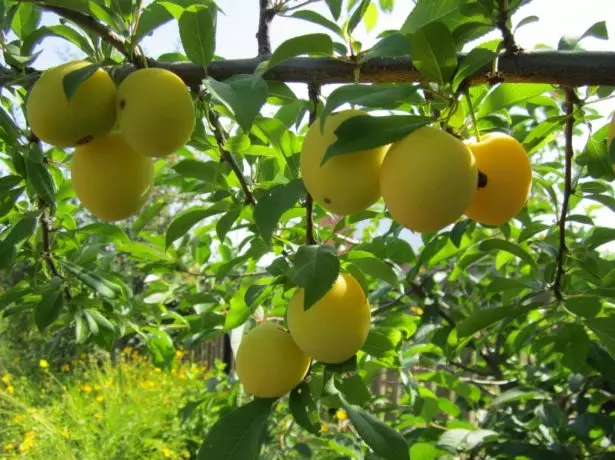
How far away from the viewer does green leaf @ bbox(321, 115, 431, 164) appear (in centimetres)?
46

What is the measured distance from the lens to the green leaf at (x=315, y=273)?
514mm

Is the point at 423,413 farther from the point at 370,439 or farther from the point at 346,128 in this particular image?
the point at 346,128

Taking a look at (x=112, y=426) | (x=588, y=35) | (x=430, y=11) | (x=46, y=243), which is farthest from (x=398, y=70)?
(x=112, y=426)

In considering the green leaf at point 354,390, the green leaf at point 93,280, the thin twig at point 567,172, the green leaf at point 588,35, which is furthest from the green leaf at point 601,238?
the green leaf at point 93,280

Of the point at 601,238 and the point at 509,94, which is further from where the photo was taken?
the point at 601,238

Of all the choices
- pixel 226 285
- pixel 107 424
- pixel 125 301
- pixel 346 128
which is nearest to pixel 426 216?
pixel 346 128

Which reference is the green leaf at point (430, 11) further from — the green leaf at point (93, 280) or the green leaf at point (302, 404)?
the green leaf at point (93, 280)

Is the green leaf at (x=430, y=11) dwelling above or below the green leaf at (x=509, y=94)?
above

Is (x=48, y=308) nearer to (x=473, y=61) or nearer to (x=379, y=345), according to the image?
(x=379, y=345)

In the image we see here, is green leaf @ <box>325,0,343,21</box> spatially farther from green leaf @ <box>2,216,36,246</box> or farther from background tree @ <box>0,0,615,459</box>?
green leaf @ <box>2,216,36,246</box>

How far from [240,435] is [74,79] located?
0.43m

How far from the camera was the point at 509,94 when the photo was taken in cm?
67

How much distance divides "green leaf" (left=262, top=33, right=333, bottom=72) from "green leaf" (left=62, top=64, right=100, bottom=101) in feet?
0.50

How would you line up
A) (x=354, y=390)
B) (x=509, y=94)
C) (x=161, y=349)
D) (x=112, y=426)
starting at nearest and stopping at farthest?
(x=509, y=94), (x=354, y=390), (x=161, y=349), (x=112, y=426)
